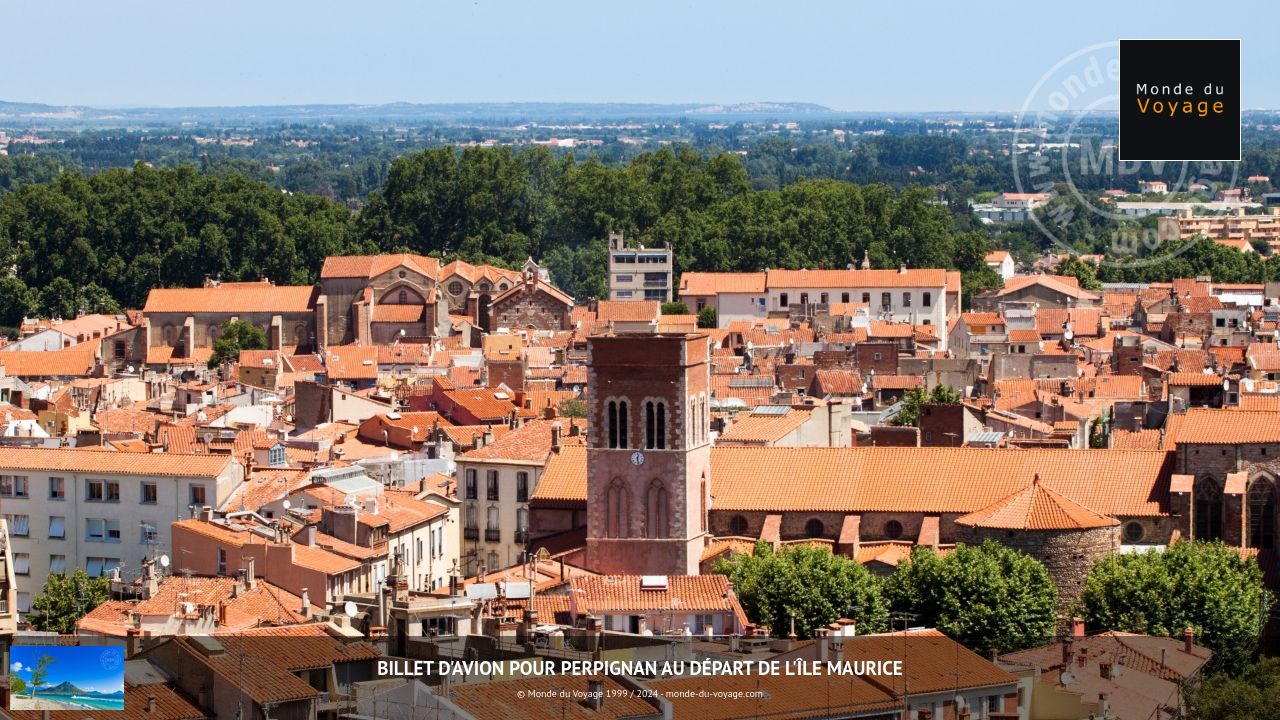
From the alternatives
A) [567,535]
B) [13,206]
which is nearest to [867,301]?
[13,206]

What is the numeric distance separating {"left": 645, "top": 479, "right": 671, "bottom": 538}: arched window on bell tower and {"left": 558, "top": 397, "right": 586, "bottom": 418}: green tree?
49.3 ft

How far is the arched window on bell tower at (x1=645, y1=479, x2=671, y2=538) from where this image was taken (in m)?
43.5

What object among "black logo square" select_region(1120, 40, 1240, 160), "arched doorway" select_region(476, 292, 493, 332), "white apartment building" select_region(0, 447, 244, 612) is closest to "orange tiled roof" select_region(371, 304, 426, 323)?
"arched doorway" select_region(476, 292, 493, 332)

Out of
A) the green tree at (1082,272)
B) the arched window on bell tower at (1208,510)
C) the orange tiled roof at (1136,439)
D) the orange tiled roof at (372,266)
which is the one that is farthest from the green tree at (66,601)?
the green tree at (1082,272)

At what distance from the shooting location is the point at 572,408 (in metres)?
61.4

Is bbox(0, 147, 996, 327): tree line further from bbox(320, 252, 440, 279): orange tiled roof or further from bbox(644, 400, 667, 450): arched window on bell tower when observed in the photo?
bbox(644, 400, 667, 450): arched window on bell tower

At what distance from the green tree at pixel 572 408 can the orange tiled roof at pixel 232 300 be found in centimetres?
3358

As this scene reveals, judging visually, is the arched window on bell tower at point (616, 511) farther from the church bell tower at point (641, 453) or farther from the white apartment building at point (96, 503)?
the white apartment building at point (96, 503)

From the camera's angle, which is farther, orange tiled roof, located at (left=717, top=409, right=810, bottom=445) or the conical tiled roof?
orange tiled roof, located at (left=717, top=409, right=810, bottom=445)

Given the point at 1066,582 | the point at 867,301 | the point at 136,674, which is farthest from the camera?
the point at 867,301

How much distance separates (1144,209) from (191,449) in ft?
354

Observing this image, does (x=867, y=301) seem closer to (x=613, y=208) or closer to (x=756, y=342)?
(x=756, y=342)

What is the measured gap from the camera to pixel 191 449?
175ft

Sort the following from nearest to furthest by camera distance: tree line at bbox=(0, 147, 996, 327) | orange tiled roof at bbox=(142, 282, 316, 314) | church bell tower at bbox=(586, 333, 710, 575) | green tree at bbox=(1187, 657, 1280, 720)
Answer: green tree at bbox=(1187, 657, 1280, 720) → church bell tower at bbox=(586, 333, 710, 575) → orange tiled roof at bbox=(142, 282, 316, 314) → tree line at bbox=(0, 147, 996, 327)
